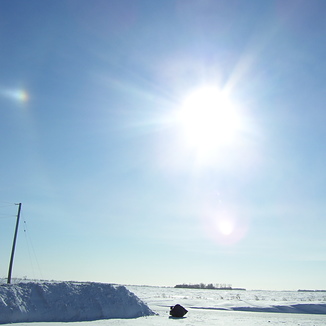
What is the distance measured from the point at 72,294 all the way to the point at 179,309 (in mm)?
7761

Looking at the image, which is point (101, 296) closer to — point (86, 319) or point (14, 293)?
point (86, 319)

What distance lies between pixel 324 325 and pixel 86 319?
16.1 m

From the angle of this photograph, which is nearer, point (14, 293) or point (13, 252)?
point (14, 293)

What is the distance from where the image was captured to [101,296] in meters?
24.3

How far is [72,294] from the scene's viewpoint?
2292 cm

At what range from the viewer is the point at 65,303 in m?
21.8

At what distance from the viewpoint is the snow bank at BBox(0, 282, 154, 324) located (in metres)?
19.6

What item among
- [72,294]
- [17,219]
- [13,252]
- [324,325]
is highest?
[17,219]

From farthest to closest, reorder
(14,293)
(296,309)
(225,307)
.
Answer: (296,309) < (225,307) < (14,293)

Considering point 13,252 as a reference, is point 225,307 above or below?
below

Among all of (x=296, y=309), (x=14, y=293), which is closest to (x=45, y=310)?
(x=14, y=293)

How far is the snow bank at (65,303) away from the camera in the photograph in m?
19.6

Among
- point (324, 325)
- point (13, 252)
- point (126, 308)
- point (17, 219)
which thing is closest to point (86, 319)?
point (126, 308)

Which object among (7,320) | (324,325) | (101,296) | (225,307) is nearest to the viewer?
(7,320)
